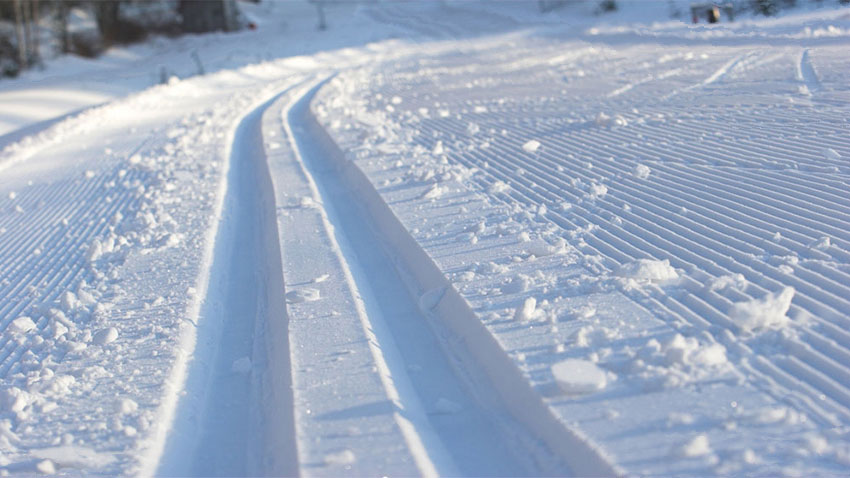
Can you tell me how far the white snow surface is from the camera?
3.26 metres

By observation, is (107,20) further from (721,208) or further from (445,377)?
(445,377)

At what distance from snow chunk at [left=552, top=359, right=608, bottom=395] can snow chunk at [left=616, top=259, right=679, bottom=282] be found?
106 cm

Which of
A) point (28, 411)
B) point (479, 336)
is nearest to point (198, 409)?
point (28, 411)

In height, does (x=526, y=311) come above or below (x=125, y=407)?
above

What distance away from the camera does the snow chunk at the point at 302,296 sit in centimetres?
482

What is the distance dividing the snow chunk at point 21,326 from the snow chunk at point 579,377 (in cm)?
345

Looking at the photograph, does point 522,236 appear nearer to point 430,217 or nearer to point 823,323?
point 430,217

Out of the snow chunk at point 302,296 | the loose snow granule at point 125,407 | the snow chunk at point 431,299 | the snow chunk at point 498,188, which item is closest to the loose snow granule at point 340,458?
the loose snow granule at point 125,407

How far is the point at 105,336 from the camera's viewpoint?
4.62 meters

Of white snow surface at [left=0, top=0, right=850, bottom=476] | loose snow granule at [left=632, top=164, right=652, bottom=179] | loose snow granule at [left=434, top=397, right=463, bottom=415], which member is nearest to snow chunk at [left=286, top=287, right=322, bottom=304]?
white snow surface at [left=0, top=0, right=850, bottom=476]

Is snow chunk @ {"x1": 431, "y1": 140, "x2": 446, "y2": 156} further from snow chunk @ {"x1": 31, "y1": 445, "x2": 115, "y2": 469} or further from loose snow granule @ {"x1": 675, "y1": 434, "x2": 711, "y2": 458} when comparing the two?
loose snow granule @ {"x1": 675, "y1": 434, "x2": 711, "y2": 458}

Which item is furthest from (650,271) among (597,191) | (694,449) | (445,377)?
(597,191)

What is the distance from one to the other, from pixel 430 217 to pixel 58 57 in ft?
111

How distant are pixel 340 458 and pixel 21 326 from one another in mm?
2872
